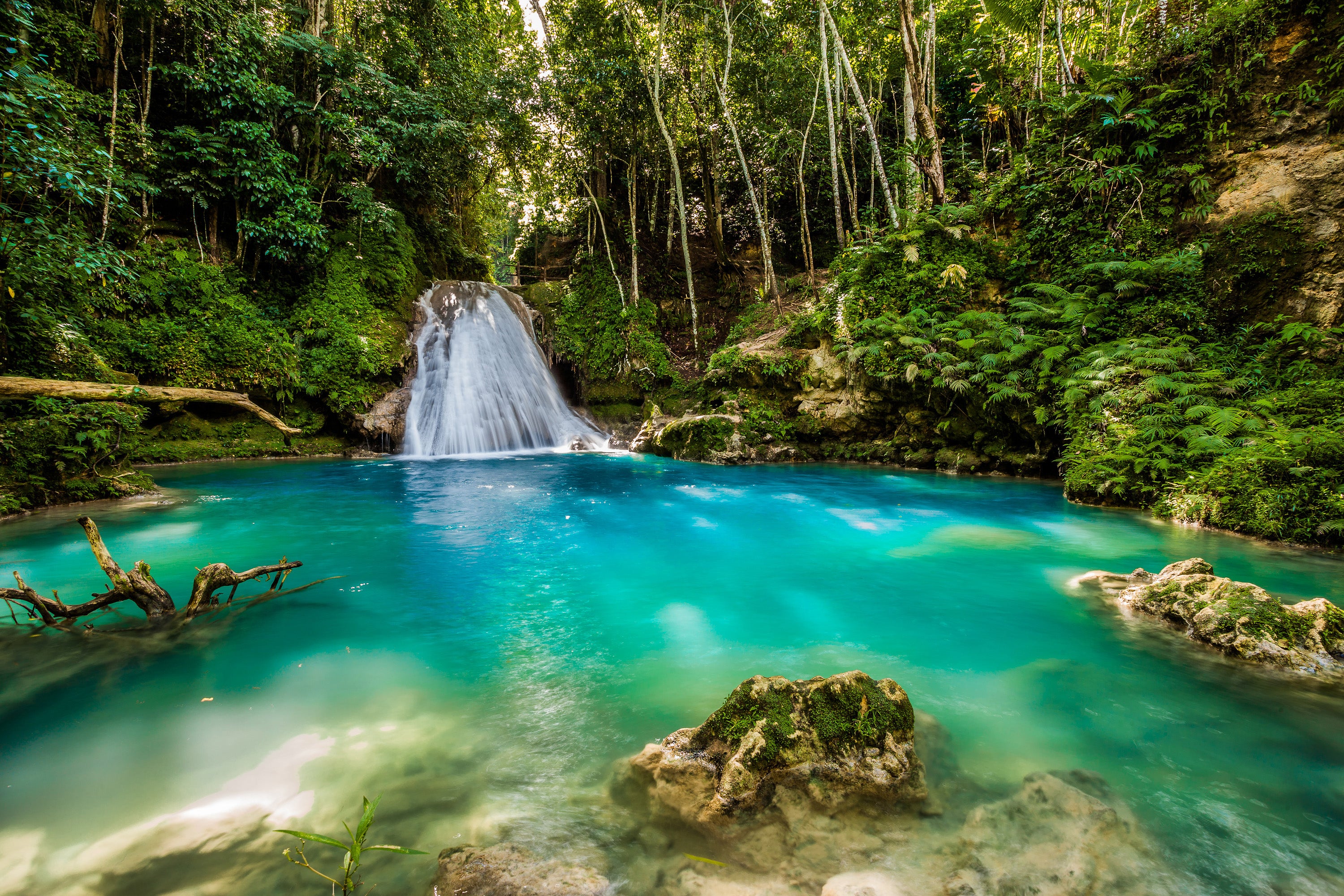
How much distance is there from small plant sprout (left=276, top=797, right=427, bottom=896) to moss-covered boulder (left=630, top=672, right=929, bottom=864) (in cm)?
95

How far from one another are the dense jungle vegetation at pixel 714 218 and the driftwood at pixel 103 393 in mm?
203

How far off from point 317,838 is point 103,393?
832 centimetres

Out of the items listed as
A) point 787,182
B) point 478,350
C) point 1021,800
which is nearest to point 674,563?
point 1021,800

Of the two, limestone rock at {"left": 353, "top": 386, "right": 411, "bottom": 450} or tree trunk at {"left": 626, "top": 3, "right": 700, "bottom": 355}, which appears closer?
limestone rock at {"left": 353, "top": 386, "right": 411, "bottom": 450}

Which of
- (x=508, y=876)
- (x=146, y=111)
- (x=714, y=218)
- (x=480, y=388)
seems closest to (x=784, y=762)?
(x=508, y=876)

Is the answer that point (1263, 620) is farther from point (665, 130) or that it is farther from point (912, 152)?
point (665, 130)

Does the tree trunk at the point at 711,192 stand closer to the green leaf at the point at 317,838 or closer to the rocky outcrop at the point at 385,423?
the rocky outcrop at the point at 385,423

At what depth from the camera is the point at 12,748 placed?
2.42 meters

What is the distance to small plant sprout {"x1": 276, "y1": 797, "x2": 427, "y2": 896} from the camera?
1.67m

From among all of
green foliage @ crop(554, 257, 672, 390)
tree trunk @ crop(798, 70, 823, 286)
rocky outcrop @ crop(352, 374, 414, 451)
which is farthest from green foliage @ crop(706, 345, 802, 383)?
rocky outcrop @ crop(352, 374, 414, 451)

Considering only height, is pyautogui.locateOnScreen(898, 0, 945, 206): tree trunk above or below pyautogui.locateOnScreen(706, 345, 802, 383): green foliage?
above

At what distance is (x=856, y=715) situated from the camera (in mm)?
2324

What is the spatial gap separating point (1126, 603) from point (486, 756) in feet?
14.8

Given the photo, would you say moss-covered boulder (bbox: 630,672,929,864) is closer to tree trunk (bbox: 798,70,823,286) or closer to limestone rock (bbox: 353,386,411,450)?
limestone rock (bbox: 353,386,411,450)
